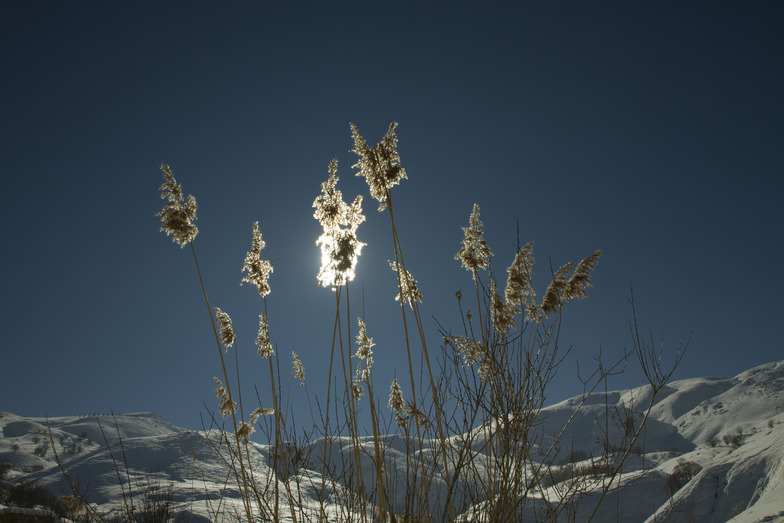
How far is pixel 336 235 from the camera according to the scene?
7.89 feet

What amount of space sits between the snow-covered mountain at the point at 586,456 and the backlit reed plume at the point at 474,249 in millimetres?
1204

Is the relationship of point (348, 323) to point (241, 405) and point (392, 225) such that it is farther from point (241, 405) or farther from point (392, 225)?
point (241, 405)

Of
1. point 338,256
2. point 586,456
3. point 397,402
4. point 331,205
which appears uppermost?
point 331,205

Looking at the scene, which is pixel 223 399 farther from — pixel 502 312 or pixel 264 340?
pixel 502 312

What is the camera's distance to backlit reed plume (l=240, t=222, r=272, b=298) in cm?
274

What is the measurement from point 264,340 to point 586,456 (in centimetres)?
8865

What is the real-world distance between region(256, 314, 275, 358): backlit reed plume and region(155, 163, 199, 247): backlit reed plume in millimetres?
755

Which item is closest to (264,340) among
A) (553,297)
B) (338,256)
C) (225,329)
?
(225,329)

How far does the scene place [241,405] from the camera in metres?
2.70

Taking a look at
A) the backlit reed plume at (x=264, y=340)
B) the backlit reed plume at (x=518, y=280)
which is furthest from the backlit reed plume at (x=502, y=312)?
the backlit reed plume at (x=264, y=340)

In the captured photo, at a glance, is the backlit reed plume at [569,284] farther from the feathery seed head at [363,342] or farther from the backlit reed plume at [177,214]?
the backlit reed plume at [177,214]

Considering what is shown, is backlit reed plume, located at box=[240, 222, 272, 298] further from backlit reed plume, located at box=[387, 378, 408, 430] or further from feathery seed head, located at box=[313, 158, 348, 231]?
backlit reed plume, located at box=[387, 378, 408, 430]

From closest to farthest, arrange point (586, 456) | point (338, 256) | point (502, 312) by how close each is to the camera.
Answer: point (338, 256), point (502, 312), point (586, 456)

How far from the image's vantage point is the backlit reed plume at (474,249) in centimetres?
305
